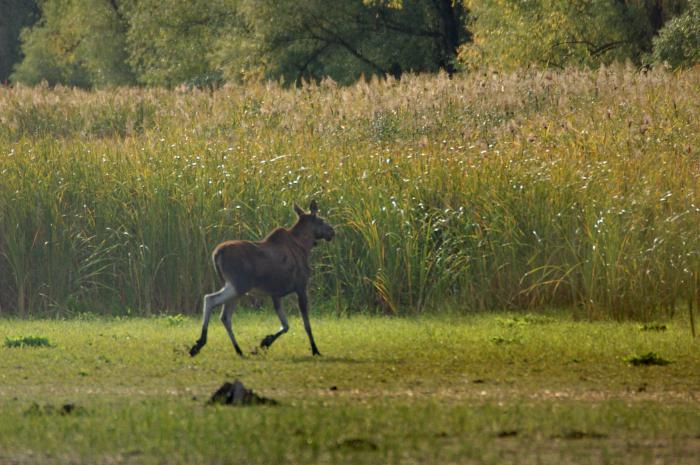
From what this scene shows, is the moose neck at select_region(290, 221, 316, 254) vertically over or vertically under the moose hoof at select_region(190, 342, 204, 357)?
over

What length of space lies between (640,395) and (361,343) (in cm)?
440

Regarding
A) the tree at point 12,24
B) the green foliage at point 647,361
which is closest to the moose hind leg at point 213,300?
the green foliage at point 647,361

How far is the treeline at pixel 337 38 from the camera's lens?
1458 inches

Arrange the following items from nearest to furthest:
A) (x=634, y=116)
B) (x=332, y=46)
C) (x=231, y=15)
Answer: (x=634, y=116)
(x=332, y=46)
(x=231, y=15)

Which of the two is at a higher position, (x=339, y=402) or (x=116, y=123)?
(x=116, y=123)

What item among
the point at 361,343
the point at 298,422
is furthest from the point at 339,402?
the point at 361,343

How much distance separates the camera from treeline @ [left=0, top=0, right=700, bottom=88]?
37031 millimetres

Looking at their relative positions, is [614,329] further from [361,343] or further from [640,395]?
[640,395]

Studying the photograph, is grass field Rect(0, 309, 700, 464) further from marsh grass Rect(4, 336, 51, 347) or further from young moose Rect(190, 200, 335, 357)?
young moose Rect(190, 200, 335, 357)

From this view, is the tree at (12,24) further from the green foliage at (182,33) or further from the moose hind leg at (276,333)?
the moose hind leg at (276,333)

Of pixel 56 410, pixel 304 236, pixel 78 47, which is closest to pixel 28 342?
pixel 304 236

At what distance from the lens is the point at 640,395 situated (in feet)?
33.6

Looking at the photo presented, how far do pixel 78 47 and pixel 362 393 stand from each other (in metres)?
53.0

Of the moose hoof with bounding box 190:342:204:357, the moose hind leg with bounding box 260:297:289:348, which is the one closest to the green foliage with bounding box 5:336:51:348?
the moose hoof with bounding box 190:342:204:357
